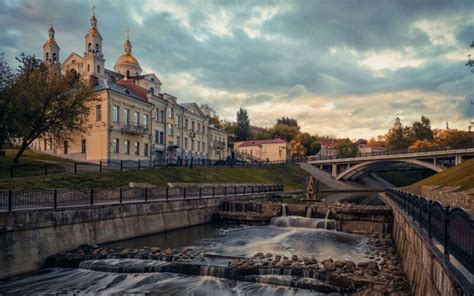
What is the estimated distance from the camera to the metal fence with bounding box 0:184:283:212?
15984mm

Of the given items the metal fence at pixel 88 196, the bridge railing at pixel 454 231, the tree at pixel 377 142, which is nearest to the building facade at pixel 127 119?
the metal fence at pixel 88 196

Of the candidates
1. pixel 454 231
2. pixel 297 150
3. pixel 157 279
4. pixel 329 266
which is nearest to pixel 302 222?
pixel 329 266

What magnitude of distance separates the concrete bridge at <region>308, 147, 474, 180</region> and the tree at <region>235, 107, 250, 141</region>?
37.2m

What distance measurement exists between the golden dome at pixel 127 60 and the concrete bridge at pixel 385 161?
44.7 m

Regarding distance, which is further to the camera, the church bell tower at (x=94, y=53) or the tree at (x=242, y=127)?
the tree at (x=242, y=127)

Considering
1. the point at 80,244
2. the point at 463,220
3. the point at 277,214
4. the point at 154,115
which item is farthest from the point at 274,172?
the point at 463,220

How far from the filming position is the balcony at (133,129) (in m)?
51.8

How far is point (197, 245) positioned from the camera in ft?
67.6

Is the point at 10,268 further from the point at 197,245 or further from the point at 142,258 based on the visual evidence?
the point at 197,245

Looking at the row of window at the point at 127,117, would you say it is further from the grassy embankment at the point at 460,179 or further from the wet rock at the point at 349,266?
the wet rock at the point at 349,266

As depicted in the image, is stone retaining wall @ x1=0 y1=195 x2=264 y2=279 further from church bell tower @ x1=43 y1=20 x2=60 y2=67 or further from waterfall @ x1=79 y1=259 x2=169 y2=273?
church bell tower @ x1=43 y1=20 x2=60 y2=67

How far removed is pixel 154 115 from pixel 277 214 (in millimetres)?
35888

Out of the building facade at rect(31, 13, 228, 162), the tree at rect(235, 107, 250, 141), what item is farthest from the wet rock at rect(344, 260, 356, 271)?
the tree at rect(235, 107, 250, 141)

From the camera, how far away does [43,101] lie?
116ft
